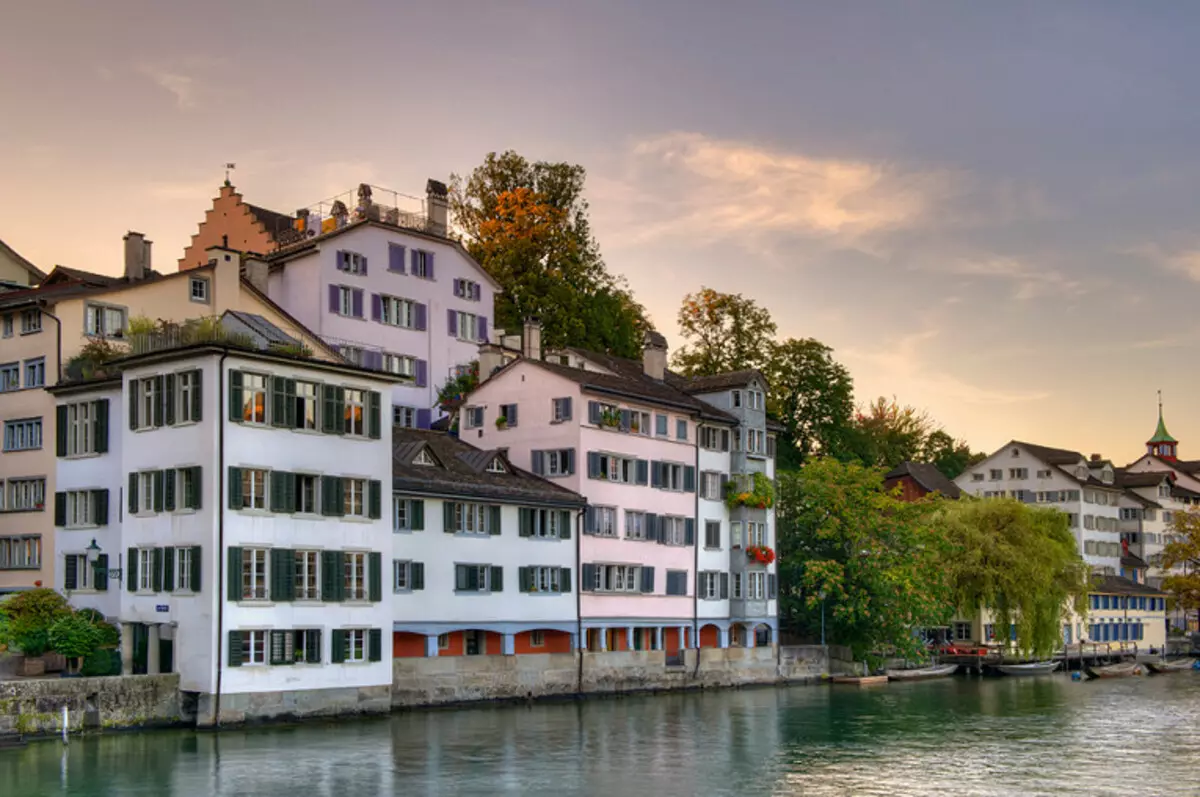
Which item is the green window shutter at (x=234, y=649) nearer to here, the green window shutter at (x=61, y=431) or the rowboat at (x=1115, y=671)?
the green window shutter at (x=61, y=431)

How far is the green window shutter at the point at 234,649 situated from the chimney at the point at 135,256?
23.8 metres

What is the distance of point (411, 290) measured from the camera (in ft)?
267

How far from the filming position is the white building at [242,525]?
51.7m

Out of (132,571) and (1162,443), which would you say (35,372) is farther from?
(1162,443)

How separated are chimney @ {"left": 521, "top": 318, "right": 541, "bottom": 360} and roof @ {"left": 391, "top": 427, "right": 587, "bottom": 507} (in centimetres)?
696

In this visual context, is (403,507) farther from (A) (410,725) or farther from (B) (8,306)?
(B) (8,306)

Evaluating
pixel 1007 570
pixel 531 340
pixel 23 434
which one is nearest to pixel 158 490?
pixel 23 434

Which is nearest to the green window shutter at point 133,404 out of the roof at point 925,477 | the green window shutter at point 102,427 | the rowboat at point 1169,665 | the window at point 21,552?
the green window shutter at point 102,427

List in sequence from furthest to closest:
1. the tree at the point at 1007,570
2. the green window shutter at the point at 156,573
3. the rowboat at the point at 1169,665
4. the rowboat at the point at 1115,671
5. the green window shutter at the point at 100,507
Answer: the rowboat at the point at 1169,665 < the rowboat at the point at 1115,671 < the tree at the point at 1007,570 < the green window shutter at the point at 100,507 < the green window shutter at the point at 156,573

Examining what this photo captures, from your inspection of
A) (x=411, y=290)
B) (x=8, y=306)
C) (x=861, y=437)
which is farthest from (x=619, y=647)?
(x=861, y=437)

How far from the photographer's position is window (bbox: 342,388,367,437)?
56.8 m

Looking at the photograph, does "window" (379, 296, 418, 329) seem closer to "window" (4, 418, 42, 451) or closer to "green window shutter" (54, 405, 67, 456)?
"window" (4, 418, 42, 451)

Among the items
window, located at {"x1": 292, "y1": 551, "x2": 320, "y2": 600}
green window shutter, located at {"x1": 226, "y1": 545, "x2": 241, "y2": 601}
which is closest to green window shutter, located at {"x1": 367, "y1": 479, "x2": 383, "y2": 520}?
window, located at {"x1": 292, "y1": 551, "x2": 320, "y2": 600}

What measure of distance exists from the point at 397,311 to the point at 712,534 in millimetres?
20889
